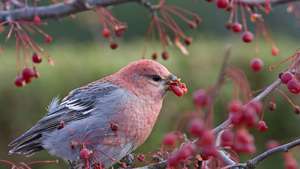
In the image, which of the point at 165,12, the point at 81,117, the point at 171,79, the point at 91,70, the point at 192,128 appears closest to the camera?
the point at 192,128

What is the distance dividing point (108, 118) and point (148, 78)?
33 cm

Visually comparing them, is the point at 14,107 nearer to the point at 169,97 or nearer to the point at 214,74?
the point at 169,97

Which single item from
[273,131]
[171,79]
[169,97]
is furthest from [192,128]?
[273,131]

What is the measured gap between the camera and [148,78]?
14.7 feet

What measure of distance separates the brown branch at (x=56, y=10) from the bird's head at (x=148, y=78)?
664 mm

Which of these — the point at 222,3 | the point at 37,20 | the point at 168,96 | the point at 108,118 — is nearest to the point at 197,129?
the point at 222,3

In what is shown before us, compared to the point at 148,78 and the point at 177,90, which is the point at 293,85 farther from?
the point at 148,78

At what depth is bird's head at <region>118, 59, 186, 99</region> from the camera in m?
4.33

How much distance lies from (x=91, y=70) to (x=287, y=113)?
6.71ft

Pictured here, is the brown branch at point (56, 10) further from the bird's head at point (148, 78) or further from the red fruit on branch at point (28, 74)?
the bird's head at point (148, 78)

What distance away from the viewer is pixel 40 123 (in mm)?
4531

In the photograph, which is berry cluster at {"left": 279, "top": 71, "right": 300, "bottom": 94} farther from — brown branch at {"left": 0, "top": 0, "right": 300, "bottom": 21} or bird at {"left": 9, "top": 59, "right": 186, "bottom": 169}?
bird at {"left": 9, "top": 59, "right": 186, "bottom": 169}

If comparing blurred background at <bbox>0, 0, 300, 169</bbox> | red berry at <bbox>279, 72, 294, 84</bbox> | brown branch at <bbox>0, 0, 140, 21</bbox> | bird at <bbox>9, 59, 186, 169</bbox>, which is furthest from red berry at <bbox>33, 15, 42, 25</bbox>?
blurred background at <bbox>0, 0, 300, 169</bbox>

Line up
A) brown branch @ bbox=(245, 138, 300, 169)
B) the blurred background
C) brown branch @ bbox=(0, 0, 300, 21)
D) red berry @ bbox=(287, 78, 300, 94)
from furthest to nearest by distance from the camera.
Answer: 1. the blurred background
2. brown branch @ bbox=(0, 0, 300, 21)
3. red berry @ bbox=(287, 78, 300, 94)
4. brown branch @ bbox=(245, 138, 300, 169)
